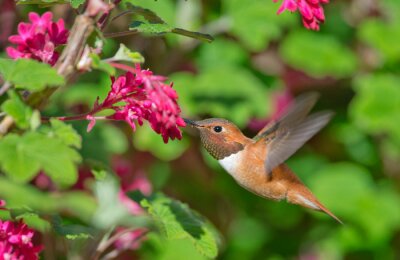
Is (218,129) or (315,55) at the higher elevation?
(218,129)

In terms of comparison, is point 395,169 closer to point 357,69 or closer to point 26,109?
point 357,69

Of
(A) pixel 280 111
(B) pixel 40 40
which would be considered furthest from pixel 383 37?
(B) pixel 40 40

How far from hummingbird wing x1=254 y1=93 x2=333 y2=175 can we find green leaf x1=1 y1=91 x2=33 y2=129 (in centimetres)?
86

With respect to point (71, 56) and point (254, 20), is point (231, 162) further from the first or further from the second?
point (254, 20)

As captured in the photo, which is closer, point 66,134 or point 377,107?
point 66,134

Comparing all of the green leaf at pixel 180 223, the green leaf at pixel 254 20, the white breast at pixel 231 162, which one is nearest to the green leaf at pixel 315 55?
the green leaf at pixel 254 20

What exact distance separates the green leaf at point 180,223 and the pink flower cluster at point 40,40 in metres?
0.54

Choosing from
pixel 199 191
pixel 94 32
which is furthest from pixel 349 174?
pixel 94 32

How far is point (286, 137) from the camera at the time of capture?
2197 millimetres

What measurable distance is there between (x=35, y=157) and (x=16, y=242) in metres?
0.38

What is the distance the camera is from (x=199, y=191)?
13.9 ft

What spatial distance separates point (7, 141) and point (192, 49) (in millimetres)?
2603

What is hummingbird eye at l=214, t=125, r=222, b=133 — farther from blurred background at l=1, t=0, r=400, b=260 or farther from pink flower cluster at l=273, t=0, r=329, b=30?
blurred background at l=1, t=0, r=400, b=260

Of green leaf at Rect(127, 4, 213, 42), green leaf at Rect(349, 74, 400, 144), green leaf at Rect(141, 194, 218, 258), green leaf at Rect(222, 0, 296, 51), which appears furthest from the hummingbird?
green leaf at Rect(349, 74, 400, 144)
